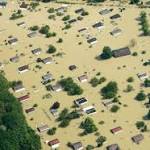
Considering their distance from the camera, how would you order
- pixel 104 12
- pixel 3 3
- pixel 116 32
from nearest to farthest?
pixel 116 32, pixel 104 12, pixel 3 3

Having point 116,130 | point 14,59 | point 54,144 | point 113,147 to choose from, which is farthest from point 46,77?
point 113,147

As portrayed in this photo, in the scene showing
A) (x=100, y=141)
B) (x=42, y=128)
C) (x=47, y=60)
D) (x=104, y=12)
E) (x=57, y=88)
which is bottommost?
(x=100, y=141)

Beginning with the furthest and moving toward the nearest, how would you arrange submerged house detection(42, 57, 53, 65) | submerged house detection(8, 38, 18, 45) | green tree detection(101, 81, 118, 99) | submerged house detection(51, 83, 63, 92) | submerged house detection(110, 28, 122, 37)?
submerged house detection(8, 38, 18, 45) < submerged house detection(110, 28, 122, 37) < submerged house detection(42, 57, 53, 65) < submerged house detection(51, 83, 63, 92) < green tree detection(101, 81, 118, 99)

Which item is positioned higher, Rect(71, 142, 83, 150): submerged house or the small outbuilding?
the small outbuilding

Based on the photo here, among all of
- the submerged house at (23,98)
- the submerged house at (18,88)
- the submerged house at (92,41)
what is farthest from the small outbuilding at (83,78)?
the submerged house at (92,41)

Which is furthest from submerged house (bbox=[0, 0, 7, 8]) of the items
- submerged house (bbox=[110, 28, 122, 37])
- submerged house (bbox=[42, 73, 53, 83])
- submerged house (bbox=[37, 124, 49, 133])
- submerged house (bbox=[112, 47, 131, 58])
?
submerged house (bbox=[37, 124, 49, 133])

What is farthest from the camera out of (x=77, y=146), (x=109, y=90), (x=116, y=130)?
(x=109, y=90)

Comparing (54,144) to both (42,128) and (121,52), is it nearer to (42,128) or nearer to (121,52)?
(42,128)

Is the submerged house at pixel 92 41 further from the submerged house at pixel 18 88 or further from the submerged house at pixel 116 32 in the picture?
the submerged house at pixel 18 88

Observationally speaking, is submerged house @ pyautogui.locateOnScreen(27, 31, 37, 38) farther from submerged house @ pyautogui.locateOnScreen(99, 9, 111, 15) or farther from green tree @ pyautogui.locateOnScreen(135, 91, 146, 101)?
green tree @ pyautogui.locateOnScreen(135, 91, 146, 101)

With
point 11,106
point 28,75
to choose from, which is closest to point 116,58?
point 28,75

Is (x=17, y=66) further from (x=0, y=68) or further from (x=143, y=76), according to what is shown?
(x=143, y=76)
